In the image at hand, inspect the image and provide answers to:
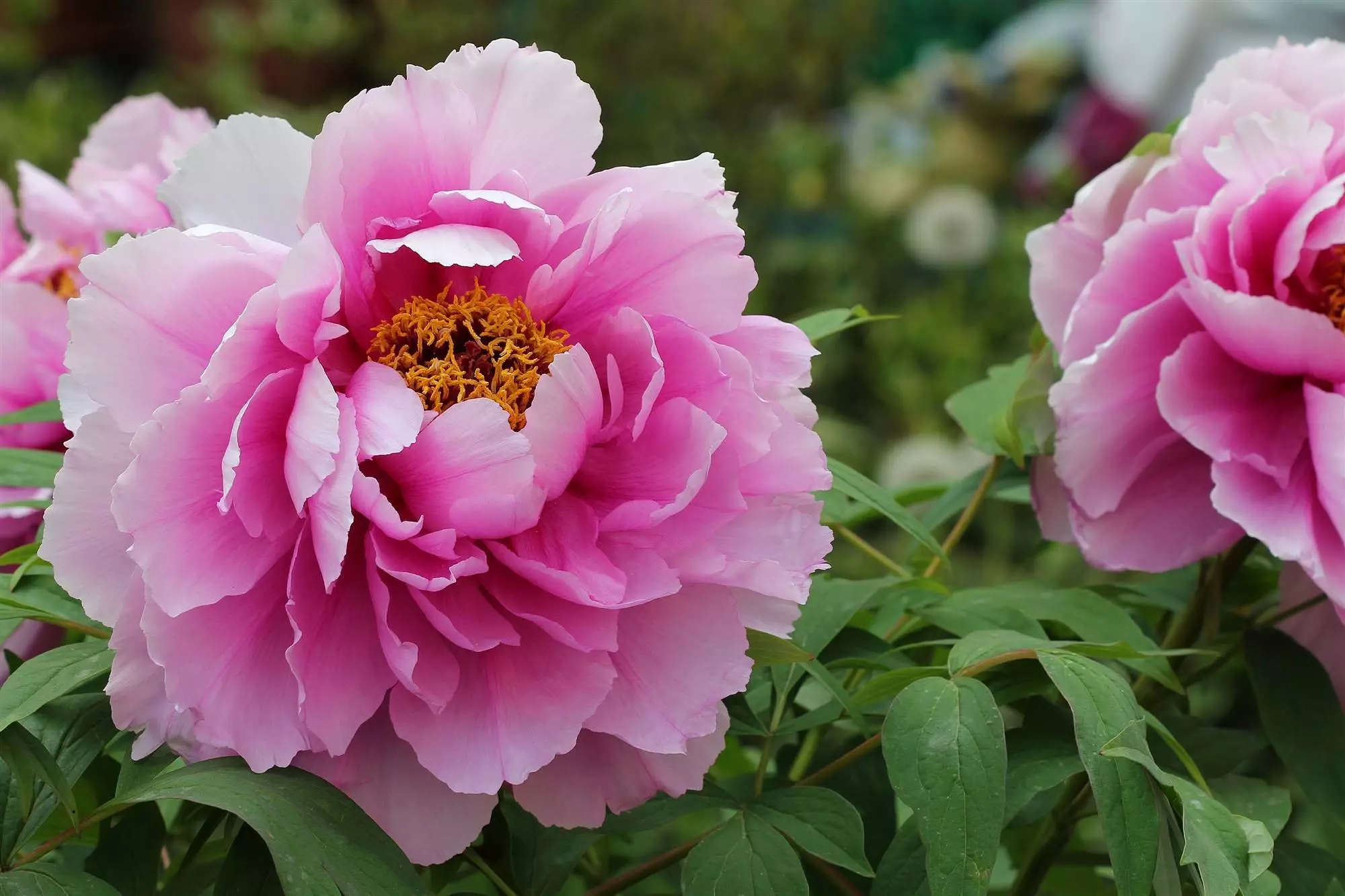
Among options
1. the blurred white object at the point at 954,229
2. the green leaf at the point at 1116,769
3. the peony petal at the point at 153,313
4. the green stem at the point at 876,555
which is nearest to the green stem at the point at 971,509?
the green stem at the point at 876,555

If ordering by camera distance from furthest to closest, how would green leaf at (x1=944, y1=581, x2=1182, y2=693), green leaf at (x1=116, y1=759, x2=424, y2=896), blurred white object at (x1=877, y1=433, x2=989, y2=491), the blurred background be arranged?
the blurred background, blurred white object at (x1=877, y1=433, x2=989, y2=491), green leaf at (x1=944, y1=581, x2=1182, y2=693), green leaf at (x1=116, y1=759, x2=424, y2=896)

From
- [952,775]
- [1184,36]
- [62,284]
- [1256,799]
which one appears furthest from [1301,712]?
[1184,36]

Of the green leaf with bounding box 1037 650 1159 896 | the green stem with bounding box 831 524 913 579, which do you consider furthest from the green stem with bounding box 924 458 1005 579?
the green leaf with bounding box 1037 650 1159 896

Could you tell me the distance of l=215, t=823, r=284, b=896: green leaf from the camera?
28 centimetres

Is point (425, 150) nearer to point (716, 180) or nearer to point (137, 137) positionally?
point (716, 180)

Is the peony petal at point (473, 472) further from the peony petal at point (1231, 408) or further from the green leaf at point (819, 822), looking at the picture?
the peony petal at point (1231, 408)

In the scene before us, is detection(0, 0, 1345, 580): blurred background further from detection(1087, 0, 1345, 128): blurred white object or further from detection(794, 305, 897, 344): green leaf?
detection(794, 305, 897, 344): green leaf

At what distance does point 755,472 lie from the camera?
0.31m

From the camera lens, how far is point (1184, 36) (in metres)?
1.79

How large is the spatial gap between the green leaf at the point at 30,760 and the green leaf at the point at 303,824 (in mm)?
11

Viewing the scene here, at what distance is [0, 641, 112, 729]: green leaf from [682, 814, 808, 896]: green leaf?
0.42 ft

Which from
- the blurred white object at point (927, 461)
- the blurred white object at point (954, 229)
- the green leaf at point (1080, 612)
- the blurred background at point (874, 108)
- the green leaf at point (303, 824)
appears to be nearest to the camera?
the green leaf at point (303, 824)

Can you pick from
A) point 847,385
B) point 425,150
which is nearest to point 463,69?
point 425,150

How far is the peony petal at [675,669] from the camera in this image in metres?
0.29
